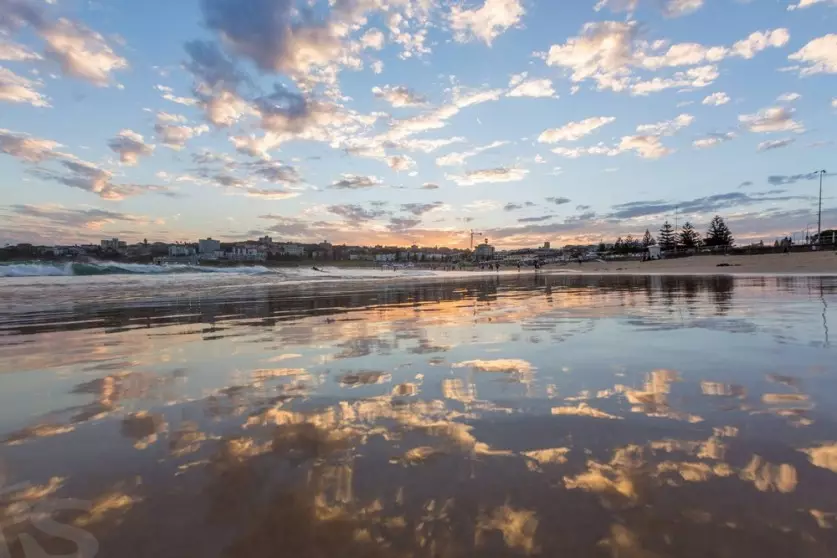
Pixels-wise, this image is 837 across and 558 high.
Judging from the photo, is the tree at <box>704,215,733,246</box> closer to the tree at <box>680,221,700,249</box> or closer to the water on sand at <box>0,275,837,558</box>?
the tree at <box>680,221,700,249</box>

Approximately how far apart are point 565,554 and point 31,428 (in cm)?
459

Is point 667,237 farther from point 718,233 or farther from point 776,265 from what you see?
point 776,265

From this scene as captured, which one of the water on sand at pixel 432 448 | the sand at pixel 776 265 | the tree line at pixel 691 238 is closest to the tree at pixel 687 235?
the tree line at pixel 691 238

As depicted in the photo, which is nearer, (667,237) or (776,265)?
(776,265)

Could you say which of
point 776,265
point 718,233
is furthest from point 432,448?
point 718,233

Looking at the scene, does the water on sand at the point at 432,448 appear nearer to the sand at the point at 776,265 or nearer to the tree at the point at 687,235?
the sand at the point at 776,265

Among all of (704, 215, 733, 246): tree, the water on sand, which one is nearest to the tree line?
(704, 215, 733, 246): tree

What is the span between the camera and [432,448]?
340 cm

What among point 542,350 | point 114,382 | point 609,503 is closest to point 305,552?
point 609,503

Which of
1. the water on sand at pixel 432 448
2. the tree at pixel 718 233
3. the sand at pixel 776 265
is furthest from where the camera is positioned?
the tree at pixel 718 233

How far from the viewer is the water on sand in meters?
2.34

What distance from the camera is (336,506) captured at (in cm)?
262

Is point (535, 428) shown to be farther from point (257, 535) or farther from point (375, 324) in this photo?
point (375, 324)

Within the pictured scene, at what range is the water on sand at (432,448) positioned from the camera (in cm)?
234
